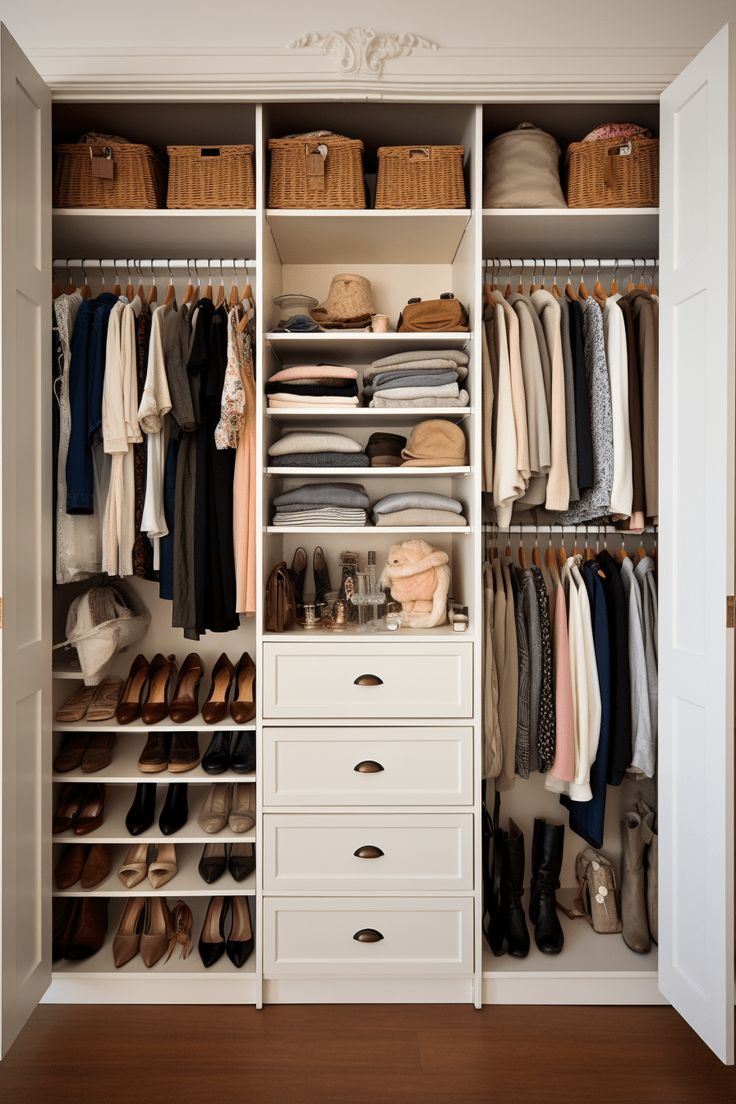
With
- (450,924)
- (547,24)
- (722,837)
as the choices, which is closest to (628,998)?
(450,924)

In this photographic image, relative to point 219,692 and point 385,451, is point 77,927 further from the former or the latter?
point 385,451

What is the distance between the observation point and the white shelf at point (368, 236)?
2.10 m

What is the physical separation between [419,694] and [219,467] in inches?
36.5

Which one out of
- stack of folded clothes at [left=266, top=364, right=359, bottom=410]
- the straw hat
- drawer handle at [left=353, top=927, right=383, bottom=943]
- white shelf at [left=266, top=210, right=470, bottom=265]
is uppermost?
white shelf at [left=266, top=210, right=470, bottom=265]

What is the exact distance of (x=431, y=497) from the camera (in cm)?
223

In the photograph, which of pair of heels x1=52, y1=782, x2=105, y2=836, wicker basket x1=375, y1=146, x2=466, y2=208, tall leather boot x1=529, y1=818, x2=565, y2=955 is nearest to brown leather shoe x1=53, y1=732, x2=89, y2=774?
pair of heels x1=52, y1=782, x2=105, y2=836

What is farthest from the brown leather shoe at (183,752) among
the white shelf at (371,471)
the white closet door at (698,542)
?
the white closet door at (698,542)

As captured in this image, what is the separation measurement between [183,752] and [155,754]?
9 cm

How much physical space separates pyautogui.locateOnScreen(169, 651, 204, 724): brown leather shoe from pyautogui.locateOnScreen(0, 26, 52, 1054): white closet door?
396 millimetres

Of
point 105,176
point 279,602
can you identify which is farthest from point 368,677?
point 105,176

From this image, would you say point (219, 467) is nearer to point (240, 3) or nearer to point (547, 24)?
point (240, 3)

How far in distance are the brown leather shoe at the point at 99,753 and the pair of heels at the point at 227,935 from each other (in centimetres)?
Result: 57

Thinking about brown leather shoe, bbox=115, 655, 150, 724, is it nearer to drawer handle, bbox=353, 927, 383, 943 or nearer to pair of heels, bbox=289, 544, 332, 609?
pair of heels, bbox=289, 544, 332, 609

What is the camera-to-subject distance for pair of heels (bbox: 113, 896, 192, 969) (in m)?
2.14
